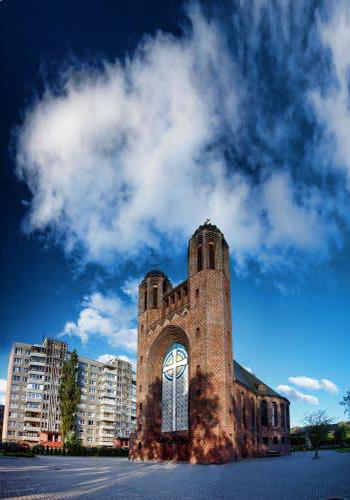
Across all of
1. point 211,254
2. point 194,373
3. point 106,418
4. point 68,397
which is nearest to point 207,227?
point 211,254

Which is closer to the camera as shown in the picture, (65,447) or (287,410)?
(65,447)

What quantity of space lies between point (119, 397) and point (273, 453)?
4892 centimetres

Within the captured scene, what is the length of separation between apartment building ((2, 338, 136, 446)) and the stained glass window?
34084 millimetres

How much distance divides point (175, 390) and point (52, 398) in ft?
152

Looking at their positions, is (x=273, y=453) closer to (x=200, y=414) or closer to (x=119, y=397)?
(x=200, y=414)

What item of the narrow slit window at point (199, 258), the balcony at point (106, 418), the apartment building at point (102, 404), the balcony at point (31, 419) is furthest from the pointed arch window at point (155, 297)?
the balcony at point (106, 418)

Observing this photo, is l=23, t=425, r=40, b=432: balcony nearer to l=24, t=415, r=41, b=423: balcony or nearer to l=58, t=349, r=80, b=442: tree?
l=24, t=415, r=41, b=423: balcony

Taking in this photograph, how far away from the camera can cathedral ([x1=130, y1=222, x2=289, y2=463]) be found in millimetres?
28547

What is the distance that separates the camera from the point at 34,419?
229 feet

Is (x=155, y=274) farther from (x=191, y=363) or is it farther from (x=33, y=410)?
(x=33, y=410)

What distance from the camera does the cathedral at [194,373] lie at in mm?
28547

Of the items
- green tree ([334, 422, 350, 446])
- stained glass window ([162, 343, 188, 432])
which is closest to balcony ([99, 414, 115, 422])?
green tree ([334, 422, 350, 446])

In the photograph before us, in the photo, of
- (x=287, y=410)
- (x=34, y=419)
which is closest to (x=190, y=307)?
→ (x=287, y=410)

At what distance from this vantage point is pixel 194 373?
1202 inches
